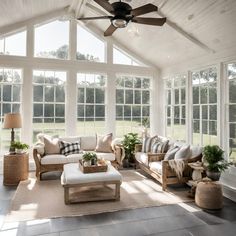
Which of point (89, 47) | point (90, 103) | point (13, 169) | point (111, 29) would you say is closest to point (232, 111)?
point (111, 29)

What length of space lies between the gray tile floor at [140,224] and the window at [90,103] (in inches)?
135

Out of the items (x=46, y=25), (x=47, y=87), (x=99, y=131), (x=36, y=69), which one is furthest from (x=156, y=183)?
(x=46, y=25)

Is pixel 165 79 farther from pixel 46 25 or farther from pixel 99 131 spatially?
pixel 46 25

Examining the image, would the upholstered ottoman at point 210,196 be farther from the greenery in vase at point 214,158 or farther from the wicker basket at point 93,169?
the wicker basket at point 93,169

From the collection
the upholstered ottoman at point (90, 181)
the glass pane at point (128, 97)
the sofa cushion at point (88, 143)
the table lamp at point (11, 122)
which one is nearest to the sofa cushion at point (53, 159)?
the table lamp at point (11, 122)

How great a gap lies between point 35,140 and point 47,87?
59.9 inches

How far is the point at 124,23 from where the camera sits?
10.9 ft

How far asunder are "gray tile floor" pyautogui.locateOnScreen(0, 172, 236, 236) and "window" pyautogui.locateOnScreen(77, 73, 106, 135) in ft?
11.3

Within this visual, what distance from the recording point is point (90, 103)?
684 cm

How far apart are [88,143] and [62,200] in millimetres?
2282

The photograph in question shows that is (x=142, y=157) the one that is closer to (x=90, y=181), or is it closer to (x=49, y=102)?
(x=90, y=181)

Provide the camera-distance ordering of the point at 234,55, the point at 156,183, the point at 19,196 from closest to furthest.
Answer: the point at 19,196, the point at 234,55, the point at 156,183

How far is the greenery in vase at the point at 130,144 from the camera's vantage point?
259 inches

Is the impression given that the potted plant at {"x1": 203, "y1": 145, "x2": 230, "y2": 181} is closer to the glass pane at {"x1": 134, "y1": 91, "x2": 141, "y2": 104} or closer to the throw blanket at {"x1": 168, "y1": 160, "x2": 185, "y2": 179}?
the throw blanket at {"x1": 168, "y1": 160, "x2": 185, "y2": 179}
